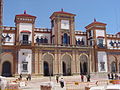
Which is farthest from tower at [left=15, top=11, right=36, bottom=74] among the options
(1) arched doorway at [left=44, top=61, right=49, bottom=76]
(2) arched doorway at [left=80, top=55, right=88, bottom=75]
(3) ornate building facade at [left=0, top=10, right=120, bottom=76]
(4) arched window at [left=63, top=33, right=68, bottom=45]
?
(2) arched doorway at [left=80, top=55, right=88, bottom=75]

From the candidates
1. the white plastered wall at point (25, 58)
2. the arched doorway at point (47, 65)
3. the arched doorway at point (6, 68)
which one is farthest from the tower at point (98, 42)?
the arched doorway at point (6, 68)

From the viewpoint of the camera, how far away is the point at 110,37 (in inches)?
1891

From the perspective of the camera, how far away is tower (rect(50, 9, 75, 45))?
137 feet

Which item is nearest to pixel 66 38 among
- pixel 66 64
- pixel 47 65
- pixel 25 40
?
pixel 66 64

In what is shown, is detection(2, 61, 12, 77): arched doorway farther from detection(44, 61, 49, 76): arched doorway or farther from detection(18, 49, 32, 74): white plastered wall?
detection(44, 61, 49, 76): arched doorway

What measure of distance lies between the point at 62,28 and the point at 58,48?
4.99 meters

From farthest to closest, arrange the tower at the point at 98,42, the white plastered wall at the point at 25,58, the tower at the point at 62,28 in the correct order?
the tower at the point at 98,42
the tower at the point at 62,28
the white plastered wall at the point at 25,58

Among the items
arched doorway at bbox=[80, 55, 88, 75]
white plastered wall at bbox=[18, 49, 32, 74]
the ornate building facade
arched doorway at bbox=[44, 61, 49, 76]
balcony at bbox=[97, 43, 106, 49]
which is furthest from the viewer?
balcony at bbox=[97, 43, 106, 49]

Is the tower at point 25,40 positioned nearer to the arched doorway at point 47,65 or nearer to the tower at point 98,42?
the arched doorway at point 47,65

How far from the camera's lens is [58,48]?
40.3 meters

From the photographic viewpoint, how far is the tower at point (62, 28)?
1646 inches

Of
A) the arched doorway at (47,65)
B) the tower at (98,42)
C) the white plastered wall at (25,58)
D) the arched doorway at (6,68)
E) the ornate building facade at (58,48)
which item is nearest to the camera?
the white plastered wall at (25,58)

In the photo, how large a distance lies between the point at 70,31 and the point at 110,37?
36.7 ft

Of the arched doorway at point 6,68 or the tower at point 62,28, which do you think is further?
the tower at point 62,28
